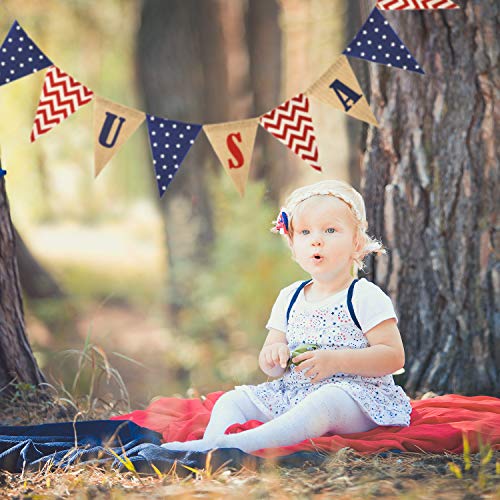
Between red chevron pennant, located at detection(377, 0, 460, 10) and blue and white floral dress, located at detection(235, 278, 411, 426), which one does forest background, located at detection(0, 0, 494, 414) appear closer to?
A: blue and white floral dress, located at detection(235, 278, 411, 426)

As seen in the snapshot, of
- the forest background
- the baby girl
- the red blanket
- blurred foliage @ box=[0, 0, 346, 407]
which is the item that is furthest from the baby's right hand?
the forest background

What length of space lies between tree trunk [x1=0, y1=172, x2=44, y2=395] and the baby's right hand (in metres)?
1.20

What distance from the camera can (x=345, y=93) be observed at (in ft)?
10.8

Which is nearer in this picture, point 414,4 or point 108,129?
point 414,4

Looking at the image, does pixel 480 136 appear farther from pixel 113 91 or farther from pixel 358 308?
pixel 113 91

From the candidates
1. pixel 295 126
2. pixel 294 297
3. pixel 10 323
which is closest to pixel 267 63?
pixel 295 126

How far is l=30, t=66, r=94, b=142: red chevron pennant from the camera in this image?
3.33m

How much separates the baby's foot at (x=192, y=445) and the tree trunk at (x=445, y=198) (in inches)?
49.6

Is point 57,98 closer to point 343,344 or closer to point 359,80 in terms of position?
point 359,80

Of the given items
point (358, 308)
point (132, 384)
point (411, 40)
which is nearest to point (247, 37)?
point (132, 384)

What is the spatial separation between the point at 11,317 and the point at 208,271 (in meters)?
6.19

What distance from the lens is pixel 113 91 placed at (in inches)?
650

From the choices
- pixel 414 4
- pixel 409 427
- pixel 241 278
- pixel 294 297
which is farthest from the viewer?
pixel 241 278

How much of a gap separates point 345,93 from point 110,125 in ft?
3.32
